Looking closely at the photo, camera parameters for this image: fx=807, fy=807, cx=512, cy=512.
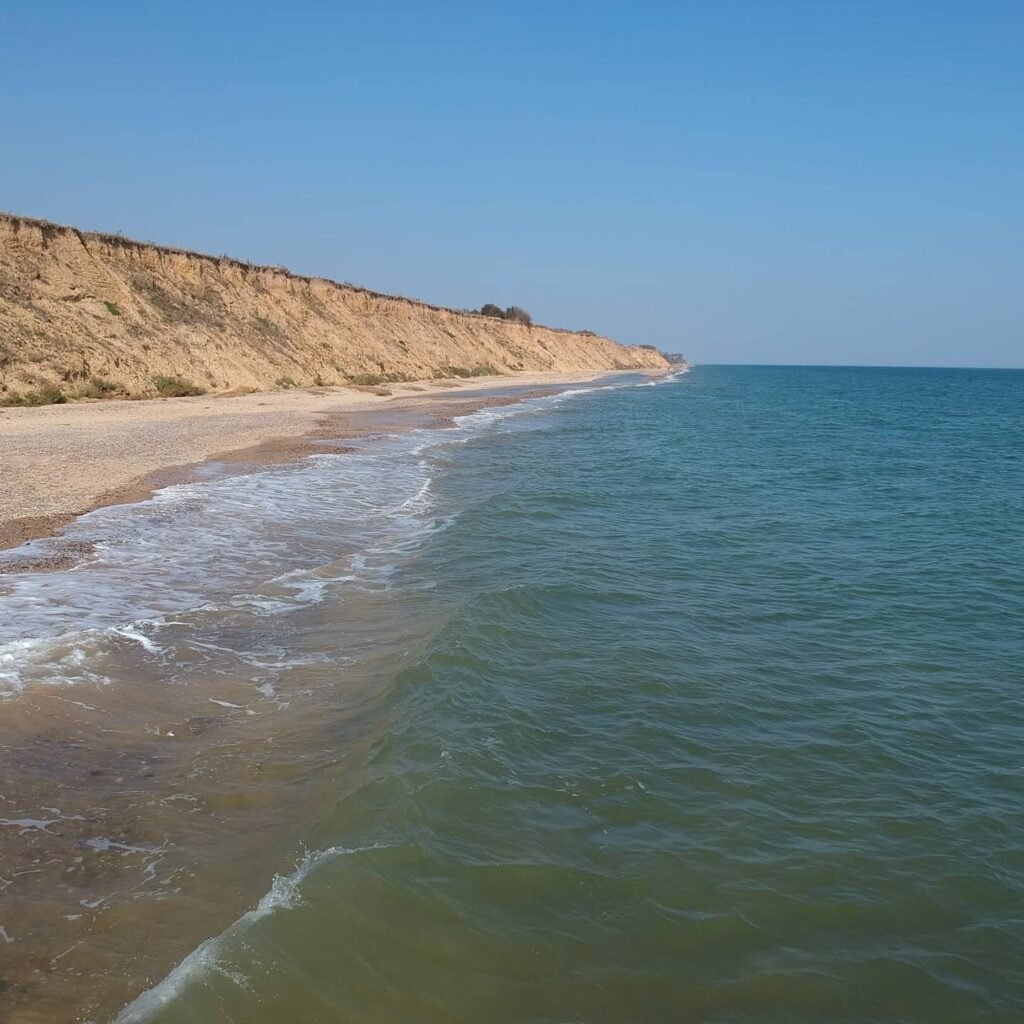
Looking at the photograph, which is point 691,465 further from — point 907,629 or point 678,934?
point 678,934

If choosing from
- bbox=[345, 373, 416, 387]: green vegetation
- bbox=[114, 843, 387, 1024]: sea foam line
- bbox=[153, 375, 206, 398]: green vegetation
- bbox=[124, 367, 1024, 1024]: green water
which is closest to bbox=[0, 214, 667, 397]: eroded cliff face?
bbox=[345, 373, 416, 387]: green vegetation

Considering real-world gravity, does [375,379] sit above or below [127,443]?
above

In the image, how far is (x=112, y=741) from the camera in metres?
5.84

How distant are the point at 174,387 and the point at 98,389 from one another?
384 centimetres

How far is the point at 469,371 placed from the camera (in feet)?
229

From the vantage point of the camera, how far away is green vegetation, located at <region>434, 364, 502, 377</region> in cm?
6400

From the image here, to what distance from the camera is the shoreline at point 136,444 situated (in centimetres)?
1205

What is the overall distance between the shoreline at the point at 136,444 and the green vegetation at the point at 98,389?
0.99m

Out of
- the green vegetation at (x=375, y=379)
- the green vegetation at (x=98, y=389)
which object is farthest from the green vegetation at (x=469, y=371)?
the green vegetation at (x=98, y=389)

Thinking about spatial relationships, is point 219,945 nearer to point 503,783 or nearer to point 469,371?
point 503,783

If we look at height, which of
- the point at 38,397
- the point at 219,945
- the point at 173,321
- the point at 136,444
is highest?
the point at 173,321

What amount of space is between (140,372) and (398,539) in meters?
22.1

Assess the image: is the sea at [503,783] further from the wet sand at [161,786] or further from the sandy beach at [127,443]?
the sandy beach at [127,443]

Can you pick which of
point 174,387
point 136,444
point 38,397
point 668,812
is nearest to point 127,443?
point 136,444
